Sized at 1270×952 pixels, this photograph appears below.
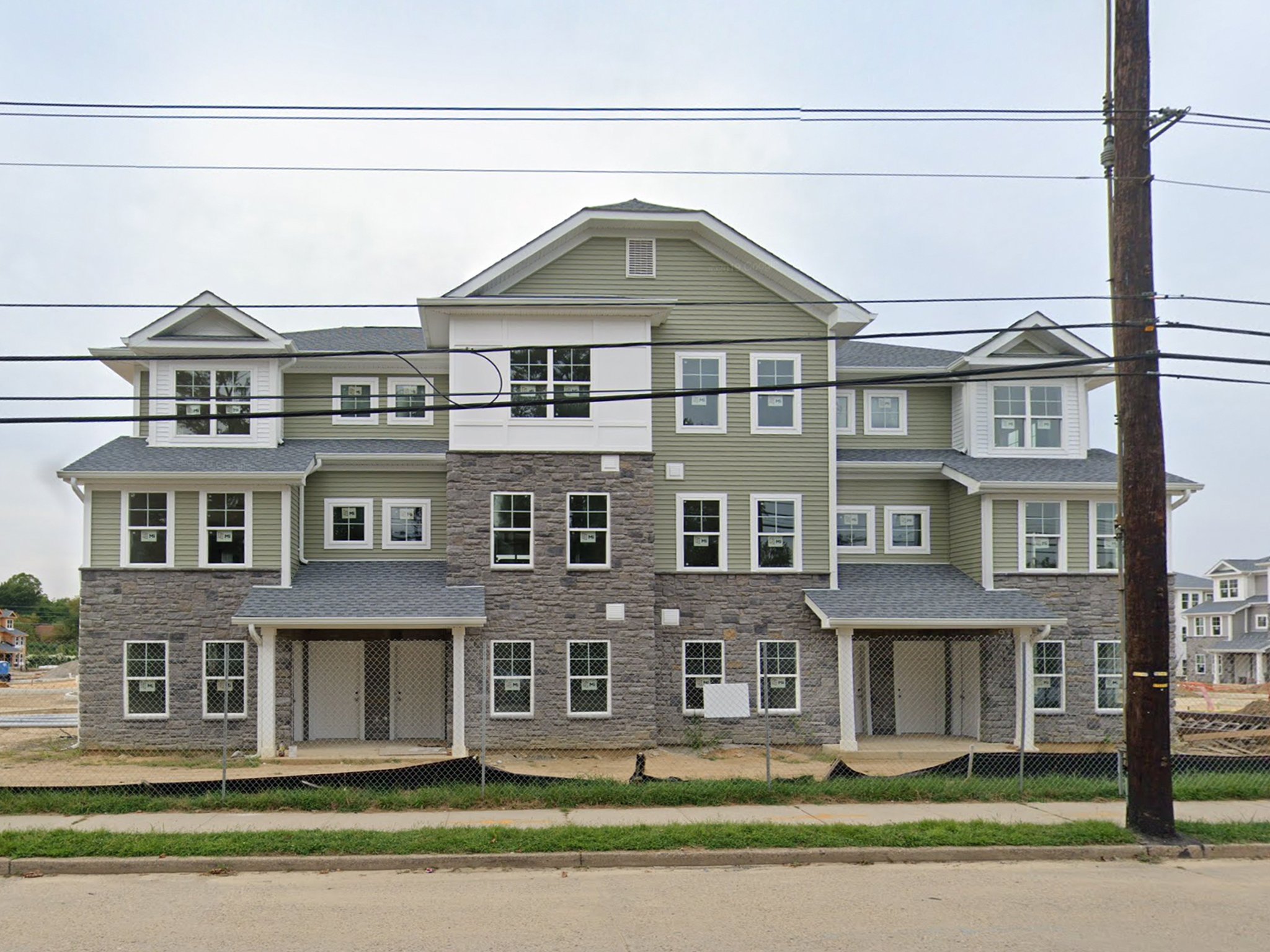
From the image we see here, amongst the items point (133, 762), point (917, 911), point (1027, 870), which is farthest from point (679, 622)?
point (917, 911)

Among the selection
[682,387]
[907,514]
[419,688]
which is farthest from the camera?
[907,514]

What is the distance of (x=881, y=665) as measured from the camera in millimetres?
26203

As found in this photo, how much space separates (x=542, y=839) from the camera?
12297mm

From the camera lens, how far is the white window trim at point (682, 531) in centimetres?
2430

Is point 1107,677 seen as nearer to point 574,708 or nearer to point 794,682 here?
point 794,682

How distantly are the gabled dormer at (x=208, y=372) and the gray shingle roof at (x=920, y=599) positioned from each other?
1202 centimetres

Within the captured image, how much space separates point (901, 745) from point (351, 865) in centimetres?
1476

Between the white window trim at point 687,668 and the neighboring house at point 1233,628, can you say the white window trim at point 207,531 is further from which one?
the neighboring house at point 1233,628

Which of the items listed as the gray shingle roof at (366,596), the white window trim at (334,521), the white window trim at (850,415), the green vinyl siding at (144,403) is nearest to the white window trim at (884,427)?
the white window trim at (850,415)

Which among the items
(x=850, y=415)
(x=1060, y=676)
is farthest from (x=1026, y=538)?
(x=850, y=415)

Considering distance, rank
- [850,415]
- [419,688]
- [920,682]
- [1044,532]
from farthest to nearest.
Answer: [850,415] < [920,682] < [1044,532] < [419,688]

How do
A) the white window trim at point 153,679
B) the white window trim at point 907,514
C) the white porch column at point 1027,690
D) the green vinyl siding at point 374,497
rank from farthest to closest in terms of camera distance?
the white window trim at point 907,514
the green vinyl siding at point 374,497
the white porch column at point 1027,690
the white window trim at point 153,679

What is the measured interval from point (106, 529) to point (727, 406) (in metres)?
12.6

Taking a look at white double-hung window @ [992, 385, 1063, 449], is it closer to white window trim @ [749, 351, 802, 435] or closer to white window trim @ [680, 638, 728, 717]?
white window trim @ [749, 351, 802, 435]
